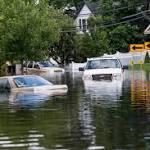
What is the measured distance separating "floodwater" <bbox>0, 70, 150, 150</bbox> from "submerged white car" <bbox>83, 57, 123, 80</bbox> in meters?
16.2

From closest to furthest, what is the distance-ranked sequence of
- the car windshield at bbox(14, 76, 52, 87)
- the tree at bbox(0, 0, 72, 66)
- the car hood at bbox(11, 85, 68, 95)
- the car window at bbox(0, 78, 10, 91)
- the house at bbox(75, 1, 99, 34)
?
1. the car hood at bbox(11, 85, 68, 95)
2. the car windshield at bbox(14, 76, 52, 87)
3. the car window at bbox(0, 78, 10, 91)
4. the tree at bbox(0, 0, 72, 66)
5. the house at bbox(75, 1, 99, 34)

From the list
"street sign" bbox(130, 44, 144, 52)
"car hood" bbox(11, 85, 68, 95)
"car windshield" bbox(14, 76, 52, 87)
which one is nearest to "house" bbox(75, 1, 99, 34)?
"street sign" bbox(130, 44, 144, 52)

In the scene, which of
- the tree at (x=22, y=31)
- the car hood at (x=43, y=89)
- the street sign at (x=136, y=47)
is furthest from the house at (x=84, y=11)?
the car hood at (x=43, y=89)

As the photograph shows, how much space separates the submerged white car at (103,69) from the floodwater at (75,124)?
16.2 metres

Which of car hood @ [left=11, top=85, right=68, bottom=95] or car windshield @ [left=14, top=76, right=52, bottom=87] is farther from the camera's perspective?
car windshield @ [left=14, top=76, right=52, bottom=87]

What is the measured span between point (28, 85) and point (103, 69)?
12056 mm

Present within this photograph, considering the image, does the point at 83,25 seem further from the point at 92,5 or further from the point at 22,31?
the point at 22,31

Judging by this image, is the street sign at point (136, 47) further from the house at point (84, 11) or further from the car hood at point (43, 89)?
the car hood at point (43, 89)

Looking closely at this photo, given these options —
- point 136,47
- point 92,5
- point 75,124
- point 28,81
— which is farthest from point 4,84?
point 92,5

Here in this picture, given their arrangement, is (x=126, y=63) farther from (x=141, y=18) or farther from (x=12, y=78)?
(x=12, y=78)

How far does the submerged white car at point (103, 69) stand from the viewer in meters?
40.1

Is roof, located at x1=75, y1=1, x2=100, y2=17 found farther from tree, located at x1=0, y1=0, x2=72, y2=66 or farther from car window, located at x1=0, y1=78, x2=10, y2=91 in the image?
car window, located at x1=0, y1=78, x2=10, y2=91

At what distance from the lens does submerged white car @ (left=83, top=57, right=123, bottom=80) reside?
131ft

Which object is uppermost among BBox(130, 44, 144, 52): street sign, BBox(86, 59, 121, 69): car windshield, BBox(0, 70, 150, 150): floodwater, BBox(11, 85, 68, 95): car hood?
BBox(130, 44, 144, 52): street sign
